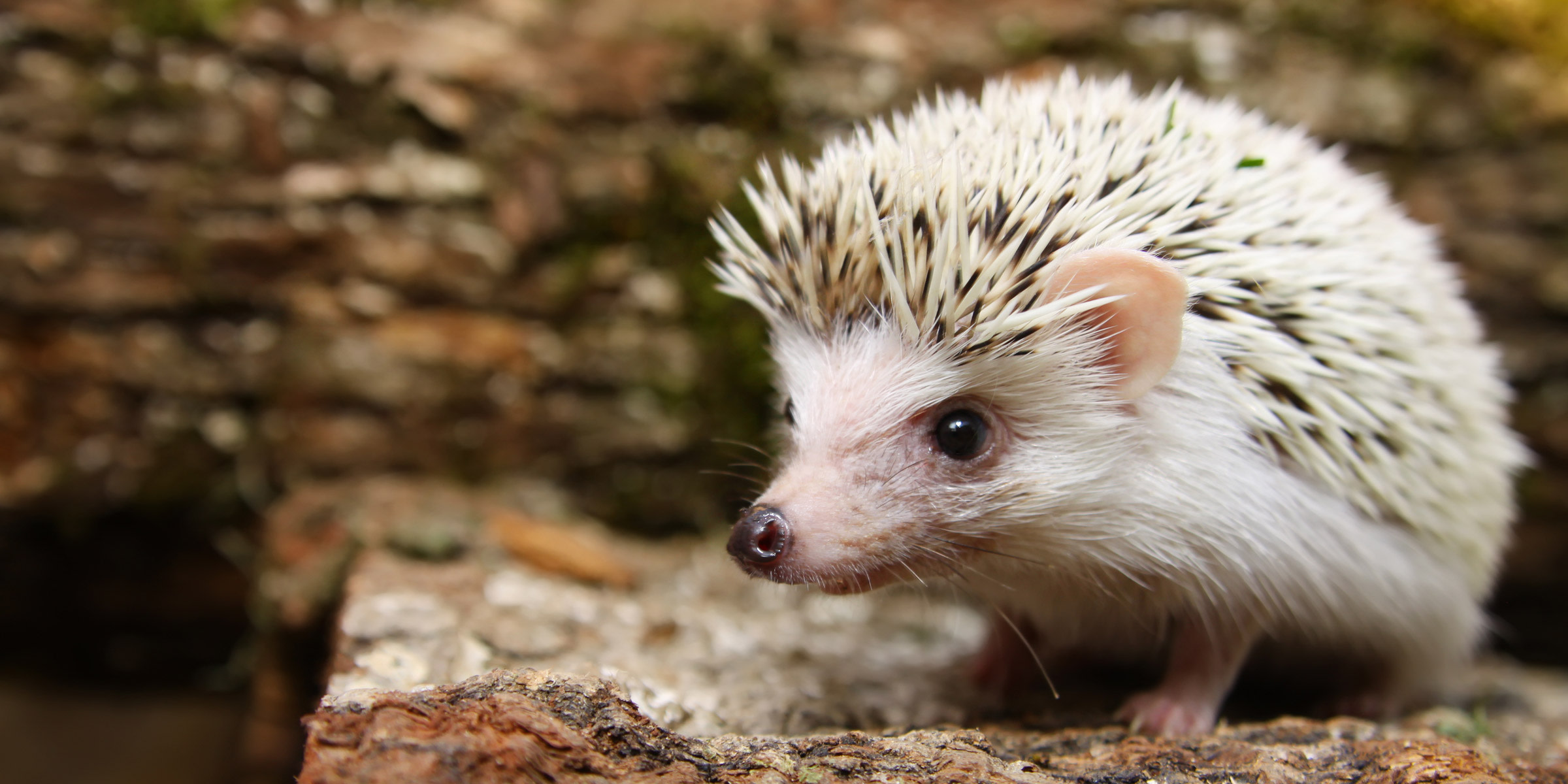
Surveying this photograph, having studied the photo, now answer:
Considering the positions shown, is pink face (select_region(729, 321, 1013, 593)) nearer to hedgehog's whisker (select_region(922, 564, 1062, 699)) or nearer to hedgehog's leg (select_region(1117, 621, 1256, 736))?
hedgehog's whisker (select_region(922, 564, 1062, 699))

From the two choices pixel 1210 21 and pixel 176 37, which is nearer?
pixel 176 37

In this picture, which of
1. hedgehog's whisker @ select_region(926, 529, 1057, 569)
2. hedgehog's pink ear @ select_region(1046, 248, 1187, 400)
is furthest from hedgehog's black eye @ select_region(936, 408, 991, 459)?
hedgehog's pink ear @ select_region(1046, 248, 1187, 400)

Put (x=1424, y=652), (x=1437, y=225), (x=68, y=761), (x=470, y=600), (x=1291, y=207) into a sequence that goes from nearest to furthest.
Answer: (x=1291, y=207)
(x=1424, y=652)
(x=470, y=600)
(x=1437, y=225)
(x=68, y=761)

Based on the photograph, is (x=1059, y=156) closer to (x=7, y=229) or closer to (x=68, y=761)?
(x=7, y=229)

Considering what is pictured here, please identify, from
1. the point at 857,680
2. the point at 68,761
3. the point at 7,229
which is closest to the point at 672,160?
the point at 857,680

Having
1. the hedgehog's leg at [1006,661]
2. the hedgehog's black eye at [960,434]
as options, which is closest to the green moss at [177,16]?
the hedgehog's black eye at [960,434]

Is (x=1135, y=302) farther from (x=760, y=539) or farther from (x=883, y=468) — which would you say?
(x=760, y=539)

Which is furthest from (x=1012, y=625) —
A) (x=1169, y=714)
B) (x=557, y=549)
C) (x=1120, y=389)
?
(x=557, y=549)
